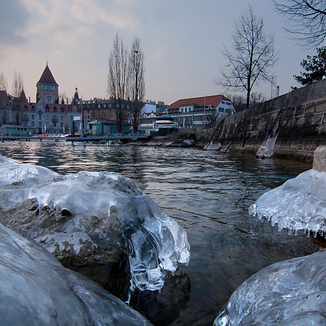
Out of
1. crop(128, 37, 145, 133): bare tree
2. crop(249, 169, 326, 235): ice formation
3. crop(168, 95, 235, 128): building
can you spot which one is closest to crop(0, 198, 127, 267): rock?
crop(249, 169, 326, 235): ice formation

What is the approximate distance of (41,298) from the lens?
0.65 meters

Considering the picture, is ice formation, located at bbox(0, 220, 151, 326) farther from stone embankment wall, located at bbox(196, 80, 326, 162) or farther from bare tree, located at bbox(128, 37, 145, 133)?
bare tree, located at bbox(128, 37, 145, 133)

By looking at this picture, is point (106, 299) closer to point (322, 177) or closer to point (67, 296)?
point (67, 296)

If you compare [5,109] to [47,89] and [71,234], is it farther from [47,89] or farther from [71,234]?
[71,234]

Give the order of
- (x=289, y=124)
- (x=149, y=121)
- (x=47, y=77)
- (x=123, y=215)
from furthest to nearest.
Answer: (x=47, y=77) < (x=149, y=121) < (x=289, y=124) < (x=123, y=215)

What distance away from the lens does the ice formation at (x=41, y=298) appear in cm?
58

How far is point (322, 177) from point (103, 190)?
2136mm

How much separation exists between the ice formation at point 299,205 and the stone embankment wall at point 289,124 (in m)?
5.25

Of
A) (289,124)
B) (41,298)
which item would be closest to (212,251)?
(41,298)

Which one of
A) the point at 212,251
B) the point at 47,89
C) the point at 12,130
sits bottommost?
the point at 212,251

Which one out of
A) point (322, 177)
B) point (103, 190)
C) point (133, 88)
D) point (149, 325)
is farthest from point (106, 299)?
point (133, 88)

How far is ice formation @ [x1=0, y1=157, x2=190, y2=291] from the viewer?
1628 millimetres

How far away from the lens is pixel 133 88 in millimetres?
34156

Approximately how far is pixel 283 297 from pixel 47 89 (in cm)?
9053
